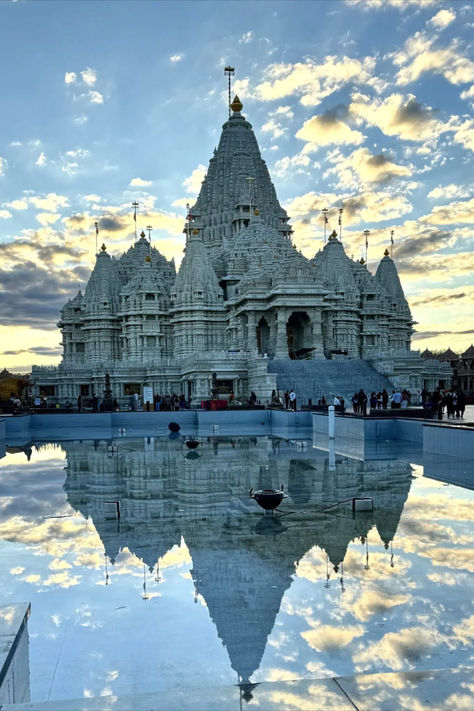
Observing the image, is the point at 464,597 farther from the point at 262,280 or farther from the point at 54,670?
the point at 262,280

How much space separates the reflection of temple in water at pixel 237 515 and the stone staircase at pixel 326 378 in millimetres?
17902

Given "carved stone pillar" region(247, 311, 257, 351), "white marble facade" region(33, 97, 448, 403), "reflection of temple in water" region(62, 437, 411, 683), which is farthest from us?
"carved stone pillar" region(247, 311, 257, 351)

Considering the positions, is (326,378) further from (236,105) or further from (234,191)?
(236,105)

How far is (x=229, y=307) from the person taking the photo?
5844 centimetres

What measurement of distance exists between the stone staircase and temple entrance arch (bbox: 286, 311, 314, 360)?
513cm

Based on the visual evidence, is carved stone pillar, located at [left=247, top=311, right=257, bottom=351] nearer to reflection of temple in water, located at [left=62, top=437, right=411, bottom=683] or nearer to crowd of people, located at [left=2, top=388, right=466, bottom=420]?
crowd of people, located at [left=2, top=388, right=466, bottom=420]

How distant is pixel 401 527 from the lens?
10.9 metres

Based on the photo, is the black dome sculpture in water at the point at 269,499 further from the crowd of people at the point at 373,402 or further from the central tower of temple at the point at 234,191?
the central tower of temple at the point at 234,191

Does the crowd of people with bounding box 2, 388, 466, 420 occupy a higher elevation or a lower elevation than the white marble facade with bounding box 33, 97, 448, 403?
lower

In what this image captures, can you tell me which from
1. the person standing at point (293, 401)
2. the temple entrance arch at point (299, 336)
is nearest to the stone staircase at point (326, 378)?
the person standing at point (293, 401)

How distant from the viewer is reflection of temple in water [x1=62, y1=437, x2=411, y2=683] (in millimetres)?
7605

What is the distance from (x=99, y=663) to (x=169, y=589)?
2.08m

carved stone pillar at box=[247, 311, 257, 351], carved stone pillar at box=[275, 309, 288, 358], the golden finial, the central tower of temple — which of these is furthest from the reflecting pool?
the golden finial

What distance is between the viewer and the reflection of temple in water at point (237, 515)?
761cm
